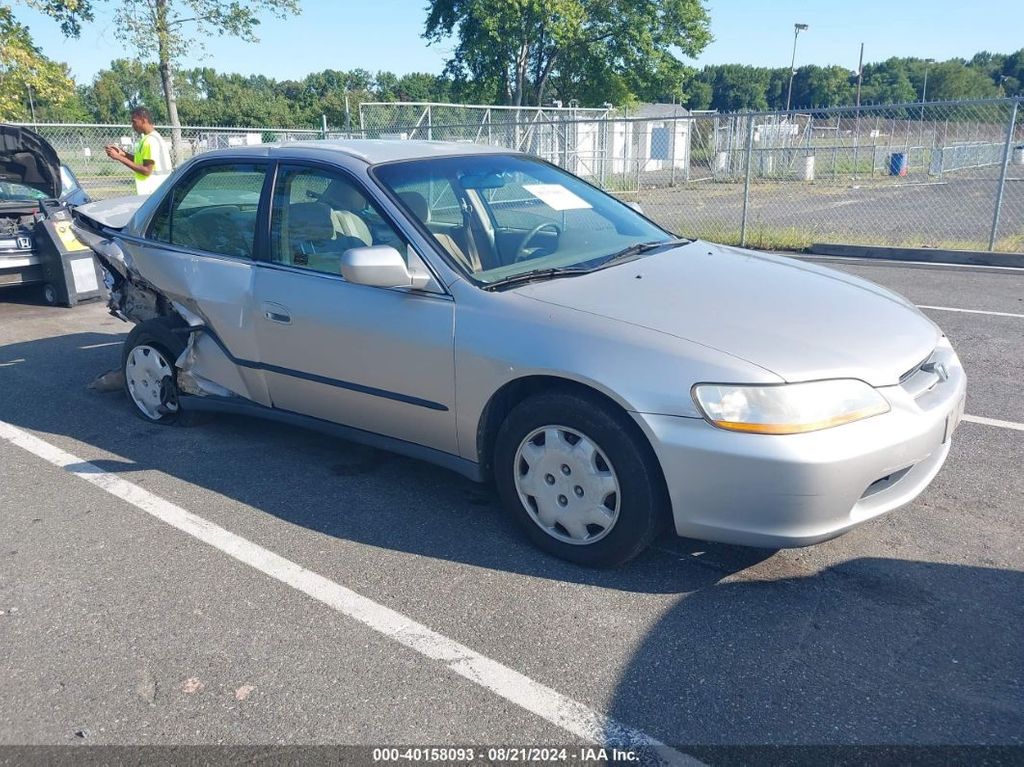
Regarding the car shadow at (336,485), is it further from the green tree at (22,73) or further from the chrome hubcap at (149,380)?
the green tree at (22,73)

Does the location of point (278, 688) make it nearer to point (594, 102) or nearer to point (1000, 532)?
point (1000, 532)

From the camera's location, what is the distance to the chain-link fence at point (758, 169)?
42.2ft

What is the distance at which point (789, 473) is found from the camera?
9.07 feet

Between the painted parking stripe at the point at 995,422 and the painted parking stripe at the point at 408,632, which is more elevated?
the painted parking stripe at the point at 995,422

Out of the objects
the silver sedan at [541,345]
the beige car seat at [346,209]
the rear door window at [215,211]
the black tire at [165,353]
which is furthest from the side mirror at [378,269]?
the black tire at [165,353]

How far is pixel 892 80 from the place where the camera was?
89.9m

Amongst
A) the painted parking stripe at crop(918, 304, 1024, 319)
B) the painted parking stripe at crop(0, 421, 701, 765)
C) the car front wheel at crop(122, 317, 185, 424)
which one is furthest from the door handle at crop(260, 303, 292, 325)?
the painted parking stripe at crop(918, 304, 1024, 319)

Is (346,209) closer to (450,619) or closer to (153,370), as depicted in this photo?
(153,370)

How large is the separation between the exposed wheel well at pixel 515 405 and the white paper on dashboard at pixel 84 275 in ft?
21.4

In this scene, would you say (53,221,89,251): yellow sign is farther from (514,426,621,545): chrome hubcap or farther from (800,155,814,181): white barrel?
(800,155,814,181): white barrel

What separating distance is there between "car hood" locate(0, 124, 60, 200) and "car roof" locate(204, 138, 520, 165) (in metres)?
5.03

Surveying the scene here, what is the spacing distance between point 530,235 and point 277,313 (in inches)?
50.6

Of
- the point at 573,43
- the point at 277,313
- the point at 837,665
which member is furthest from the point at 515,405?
the point at 573,43

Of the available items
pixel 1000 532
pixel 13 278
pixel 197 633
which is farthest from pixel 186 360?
pixel 13 278
